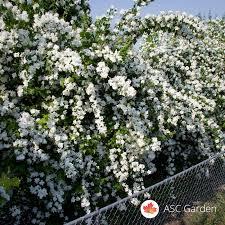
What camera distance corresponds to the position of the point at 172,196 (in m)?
7.72

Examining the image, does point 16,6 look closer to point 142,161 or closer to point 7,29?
point 7,29

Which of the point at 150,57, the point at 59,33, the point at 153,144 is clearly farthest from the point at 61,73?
the point at 150,57

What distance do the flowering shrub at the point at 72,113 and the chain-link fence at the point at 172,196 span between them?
13.1 inches

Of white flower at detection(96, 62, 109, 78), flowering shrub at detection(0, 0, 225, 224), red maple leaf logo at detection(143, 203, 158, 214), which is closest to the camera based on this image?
flowering shrub at detection(0, 0, 225, 224)

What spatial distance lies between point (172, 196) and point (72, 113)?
78.0 inches

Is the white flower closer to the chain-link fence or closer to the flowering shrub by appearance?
the flowering shrub

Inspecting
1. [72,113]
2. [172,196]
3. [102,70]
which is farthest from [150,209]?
[102,70]

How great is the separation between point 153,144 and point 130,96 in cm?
85

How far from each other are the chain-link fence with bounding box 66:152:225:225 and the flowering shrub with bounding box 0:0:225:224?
33 centimetres

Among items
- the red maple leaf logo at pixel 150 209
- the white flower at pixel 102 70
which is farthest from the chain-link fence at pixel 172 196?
the white flower at pixel 102 70

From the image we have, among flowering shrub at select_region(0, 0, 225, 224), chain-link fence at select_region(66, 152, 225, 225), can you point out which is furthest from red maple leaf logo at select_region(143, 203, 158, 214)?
flowering shrub at select_region(0, 0, 225, 224)

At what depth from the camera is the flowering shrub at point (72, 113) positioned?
684cm

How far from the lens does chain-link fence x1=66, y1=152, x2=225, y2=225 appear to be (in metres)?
7.24

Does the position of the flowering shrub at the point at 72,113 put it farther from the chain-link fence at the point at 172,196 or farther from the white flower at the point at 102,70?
the chain-link fence at the point at 172,196
